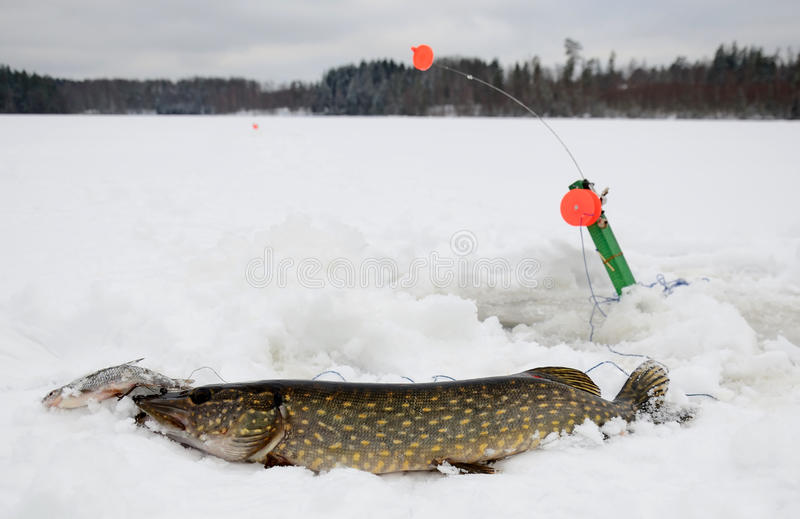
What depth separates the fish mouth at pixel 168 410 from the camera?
193 cm

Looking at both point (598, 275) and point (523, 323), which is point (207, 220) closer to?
point (523, 323)

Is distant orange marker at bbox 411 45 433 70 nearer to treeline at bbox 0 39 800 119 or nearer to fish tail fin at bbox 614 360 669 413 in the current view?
fish tail fin at bbox 614 360 669 413

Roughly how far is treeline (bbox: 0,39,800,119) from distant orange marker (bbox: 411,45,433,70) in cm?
3101

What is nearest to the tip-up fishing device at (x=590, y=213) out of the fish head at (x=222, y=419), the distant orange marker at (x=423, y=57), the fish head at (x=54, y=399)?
the distant orange marker at (x=423, y=57)

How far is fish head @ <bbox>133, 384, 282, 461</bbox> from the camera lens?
6.24ft

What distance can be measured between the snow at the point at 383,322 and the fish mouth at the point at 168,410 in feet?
0.24

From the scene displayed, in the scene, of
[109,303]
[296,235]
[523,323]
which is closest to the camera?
[109,303]

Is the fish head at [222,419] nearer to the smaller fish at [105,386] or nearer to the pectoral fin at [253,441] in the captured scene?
the pectoral fin at [253,441]

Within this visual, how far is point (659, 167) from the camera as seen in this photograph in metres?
11.1

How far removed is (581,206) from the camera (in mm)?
3566

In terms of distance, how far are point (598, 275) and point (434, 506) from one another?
12.7 feet

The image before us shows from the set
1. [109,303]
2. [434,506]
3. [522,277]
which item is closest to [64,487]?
[434,506]

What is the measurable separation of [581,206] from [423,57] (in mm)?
1523

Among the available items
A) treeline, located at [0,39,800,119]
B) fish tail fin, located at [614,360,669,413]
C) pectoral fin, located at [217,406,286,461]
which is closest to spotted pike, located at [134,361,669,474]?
pectoral fin, located at [217,406,286,461]
